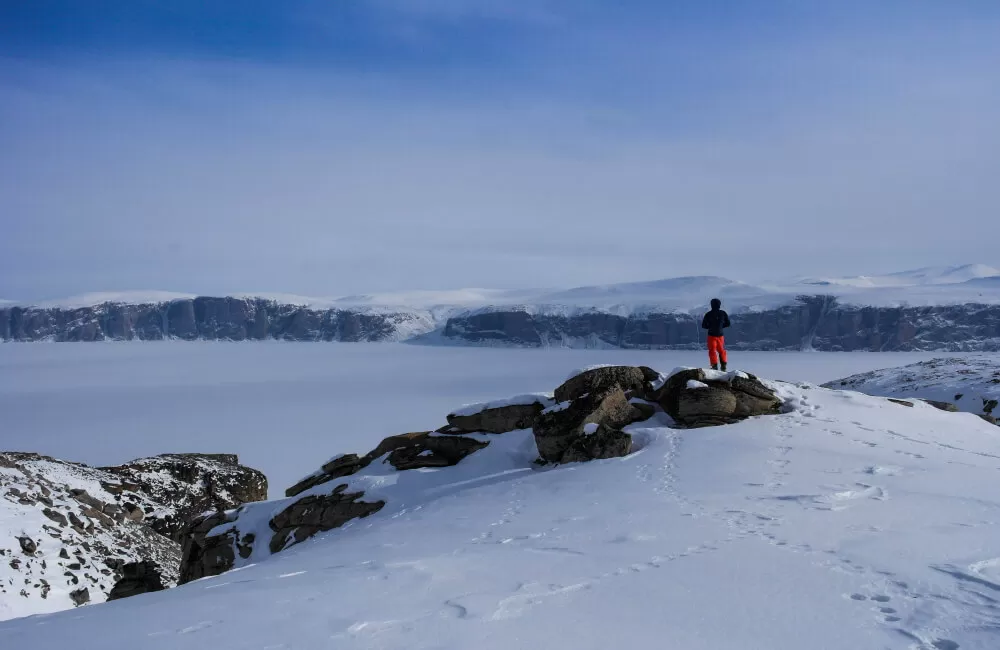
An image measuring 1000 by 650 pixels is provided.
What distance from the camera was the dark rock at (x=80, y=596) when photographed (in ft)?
60.2

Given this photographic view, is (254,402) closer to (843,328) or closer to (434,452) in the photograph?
(434,452)

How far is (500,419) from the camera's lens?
16.9 meters

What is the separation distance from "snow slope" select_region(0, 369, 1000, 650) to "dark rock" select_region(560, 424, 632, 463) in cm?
130

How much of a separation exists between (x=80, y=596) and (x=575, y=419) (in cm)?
1576

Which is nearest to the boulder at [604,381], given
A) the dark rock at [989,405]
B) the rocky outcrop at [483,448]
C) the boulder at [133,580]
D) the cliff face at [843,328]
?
the rocky outcrop at [483,448]

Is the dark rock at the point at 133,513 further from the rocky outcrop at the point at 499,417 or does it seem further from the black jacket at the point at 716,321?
the black jacket at the point at 716,321

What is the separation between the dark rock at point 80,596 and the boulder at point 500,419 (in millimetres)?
12002

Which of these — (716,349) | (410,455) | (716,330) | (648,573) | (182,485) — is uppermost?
(716,330)

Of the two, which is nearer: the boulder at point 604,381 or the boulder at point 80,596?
the boulder at point 604,381

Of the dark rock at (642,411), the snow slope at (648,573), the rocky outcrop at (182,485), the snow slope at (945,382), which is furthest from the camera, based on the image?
the snow slope at (945,382)

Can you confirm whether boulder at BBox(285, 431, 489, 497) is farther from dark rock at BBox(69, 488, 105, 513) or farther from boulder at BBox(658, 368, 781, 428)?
dark rock at BBox(69, 488, 105, 513)

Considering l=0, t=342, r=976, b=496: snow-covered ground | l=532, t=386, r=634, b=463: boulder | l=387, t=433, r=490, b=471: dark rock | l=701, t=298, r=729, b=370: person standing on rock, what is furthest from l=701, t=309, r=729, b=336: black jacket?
l=387, t=433, r=490, b=471: dark rock

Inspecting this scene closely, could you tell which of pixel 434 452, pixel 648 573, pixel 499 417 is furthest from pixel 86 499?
pixel 648 573

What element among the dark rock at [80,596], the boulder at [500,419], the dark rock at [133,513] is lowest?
the dark rock at [80,596]
